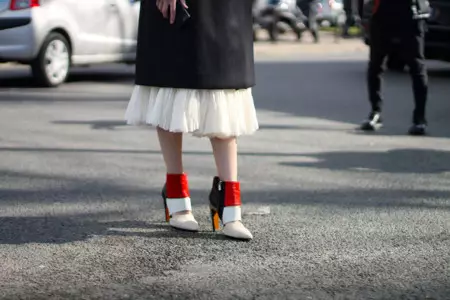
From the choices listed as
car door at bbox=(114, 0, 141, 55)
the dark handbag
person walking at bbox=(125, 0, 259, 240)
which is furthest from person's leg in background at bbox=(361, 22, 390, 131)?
car door at bbox=(114, 0, 141, 55)

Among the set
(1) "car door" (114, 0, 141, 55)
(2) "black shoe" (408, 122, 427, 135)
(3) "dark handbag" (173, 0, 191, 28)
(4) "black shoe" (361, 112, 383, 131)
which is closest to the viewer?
(3) "dark handbag" (173, 0, 191, 28)

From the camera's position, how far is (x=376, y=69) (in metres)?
9.01

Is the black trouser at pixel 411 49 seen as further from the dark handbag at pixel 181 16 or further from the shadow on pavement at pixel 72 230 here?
the dark handbag at pixel 181 16

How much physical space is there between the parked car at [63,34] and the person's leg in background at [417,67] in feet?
17.4

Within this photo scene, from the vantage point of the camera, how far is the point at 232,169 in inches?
187

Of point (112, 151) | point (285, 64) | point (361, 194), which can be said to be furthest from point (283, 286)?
point (285, 64)

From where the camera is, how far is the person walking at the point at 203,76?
15.0 ft

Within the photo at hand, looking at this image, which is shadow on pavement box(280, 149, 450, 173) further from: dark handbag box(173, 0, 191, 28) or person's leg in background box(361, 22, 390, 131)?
dark handbag box(173, 0, 191, 28)

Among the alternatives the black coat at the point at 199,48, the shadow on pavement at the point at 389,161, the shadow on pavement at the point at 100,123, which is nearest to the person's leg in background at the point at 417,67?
the shadow on pavement at the point at 389,161

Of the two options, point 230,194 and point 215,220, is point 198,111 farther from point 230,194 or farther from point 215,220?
point 215,220

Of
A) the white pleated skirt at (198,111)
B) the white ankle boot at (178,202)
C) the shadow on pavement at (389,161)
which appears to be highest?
the white pleated skirt at (198,111)

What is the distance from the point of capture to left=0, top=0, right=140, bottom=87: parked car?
1224cm

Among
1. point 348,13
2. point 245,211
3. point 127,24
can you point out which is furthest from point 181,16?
point 127,24

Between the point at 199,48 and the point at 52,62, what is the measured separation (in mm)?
8382
